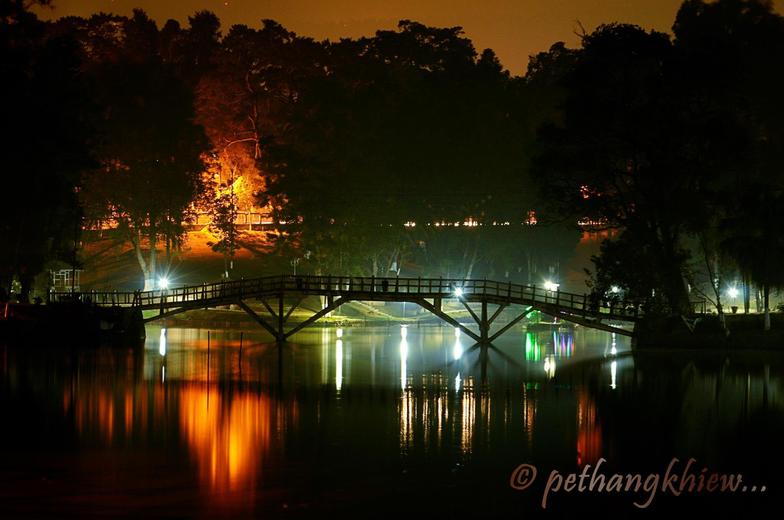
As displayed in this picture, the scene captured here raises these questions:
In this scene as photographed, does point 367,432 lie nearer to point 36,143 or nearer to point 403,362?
point 403,362

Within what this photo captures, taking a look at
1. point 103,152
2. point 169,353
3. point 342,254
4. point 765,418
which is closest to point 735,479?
point 765,418

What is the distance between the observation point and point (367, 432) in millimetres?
34500

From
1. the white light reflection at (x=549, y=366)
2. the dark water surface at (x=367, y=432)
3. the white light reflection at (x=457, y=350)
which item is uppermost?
the white light reflection at (x=457, y=350)

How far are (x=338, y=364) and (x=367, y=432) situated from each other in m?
19.8

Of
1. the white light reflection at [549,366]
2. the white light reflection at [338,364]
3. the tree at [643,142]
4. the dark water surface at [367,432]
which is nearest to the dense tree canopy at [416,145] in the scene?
the tree at [643,142]

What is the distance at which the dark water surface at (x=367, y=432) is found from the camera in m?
26.4

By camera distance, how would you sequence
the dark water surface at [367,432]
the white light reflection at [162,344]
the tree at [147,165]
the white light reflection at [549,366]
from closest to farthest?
the dark water surface at [367,432]
the white light reflection at [549,366]
the white light reflection at [162,344]
the tree at [147,165]

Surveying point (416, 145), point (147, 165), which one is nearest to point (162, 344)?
point (147, 165)

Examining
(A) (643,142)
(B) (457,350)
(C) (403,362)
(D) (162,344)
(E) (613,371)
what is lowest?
(E) (613,371)

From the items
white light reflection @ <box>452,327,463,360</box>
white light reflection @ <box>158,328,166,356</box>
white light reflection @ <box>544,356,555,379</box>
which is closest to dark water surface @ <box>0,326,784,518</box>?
white light reflection @ <box>544,356,555,379</box>

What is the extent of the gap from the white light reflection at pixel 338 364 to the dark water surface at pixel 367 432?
0.08 metres

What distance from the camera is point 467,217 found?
99.2 metres

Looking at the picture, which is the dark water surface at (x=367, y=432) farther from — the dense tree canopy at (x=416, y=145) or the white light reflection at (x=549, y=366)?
the dense tree canopy at (x=416, y=145)

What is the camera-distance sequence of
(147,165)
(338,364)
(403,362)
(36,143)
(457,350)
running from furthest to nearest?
(147,165)
(457,350)
(36,143)
(403,362)
(338,364)
